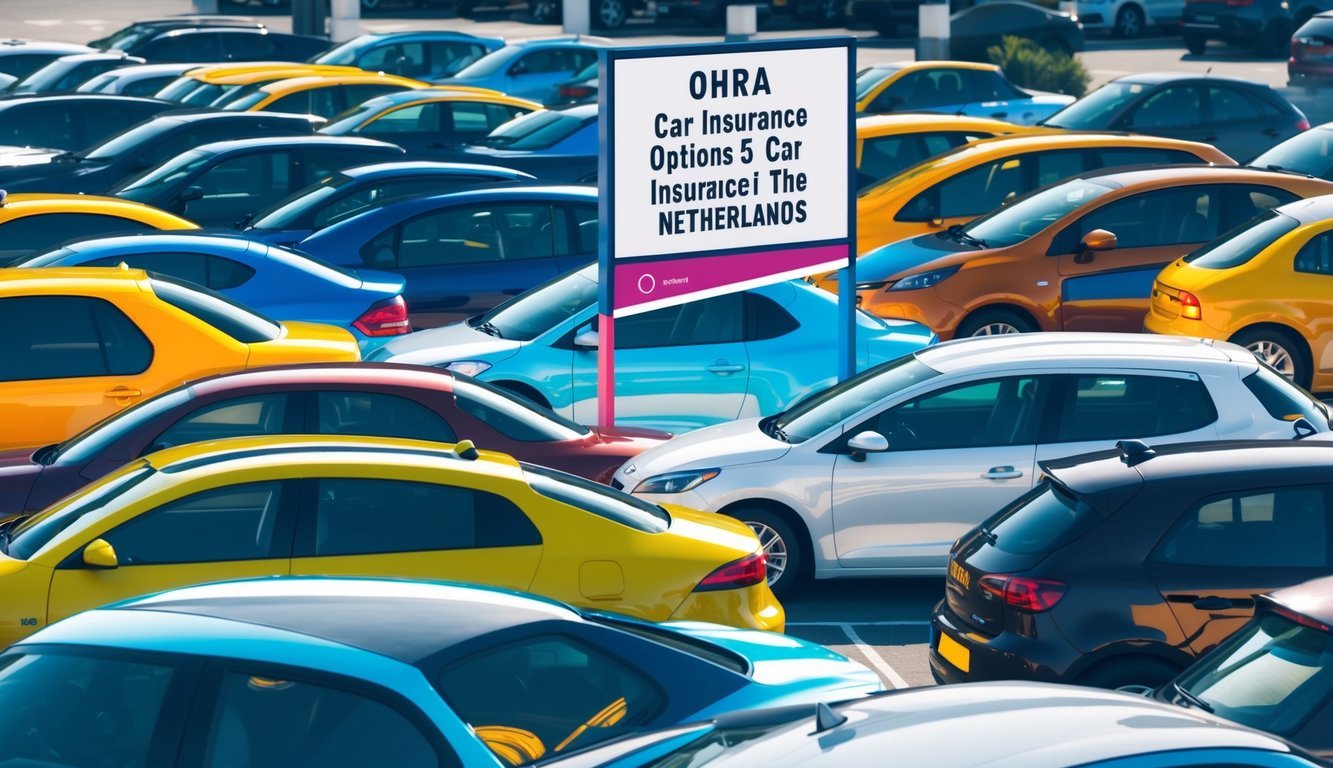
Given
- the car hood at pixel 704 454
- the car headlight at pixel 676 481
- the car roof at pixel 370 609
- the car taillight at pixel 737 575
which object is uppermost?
the car roof at pixel 370 609

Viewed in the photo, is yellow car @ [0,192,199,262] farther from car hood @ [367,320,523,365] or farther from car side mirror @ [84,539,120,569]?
car side mirror @ [84,539,120,569]

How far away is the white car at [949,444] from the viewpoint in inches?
380

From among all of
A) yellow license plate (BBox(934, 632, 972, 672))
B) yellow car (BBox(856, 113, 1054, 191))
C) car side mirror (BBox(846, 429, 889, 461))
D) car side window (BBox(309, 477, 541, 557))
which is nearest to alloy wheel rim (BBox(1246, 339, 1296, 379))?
car side mirror (BBox(846, 429, 889, 461))

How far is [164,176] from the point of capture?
16672 millimetres

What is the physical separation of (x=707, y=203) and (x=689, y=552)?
439cm

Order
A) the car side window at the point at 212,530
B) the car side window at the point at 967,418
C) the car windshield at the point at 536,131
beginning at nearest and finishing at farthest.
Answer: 1. the car side window at the point at 212,530
2. the car side window at the point at 967,418
3. the car windshield at the point at 536,131

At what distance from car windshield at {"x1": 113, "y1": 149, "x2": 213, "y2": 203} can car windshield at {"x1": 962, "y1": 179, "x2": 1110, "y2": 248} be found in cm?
684

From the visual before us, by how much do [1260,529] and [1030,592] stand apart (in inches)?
39.2

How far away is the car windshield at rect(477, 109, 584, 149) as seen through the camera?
63.9 ft

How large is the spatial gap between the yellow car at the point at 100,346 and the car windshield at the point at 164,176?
559cm

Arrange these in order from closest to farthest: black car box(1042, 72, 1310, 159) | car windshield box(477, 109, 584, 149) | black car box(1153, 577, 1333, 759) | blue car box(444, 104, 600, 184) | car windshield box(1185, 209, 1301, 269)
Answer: black car box(1153, 577, 1333, 759), car windshield box(1185, 209, 1301, 269), blue car box(444, 104, 600, 184), car windshield box(477, 109, 584, 149), black car box(1042, 72, 1310, 159)

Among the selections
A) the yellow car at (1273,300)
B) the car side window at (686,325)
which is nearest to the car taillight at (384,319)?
the car side window at (686,325)

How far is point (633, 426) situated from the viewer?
11531 mm

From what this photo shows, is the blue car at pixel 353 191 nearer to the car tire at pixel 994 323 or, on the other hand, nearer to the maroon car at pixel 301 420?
the car tire at pixel 994 323
